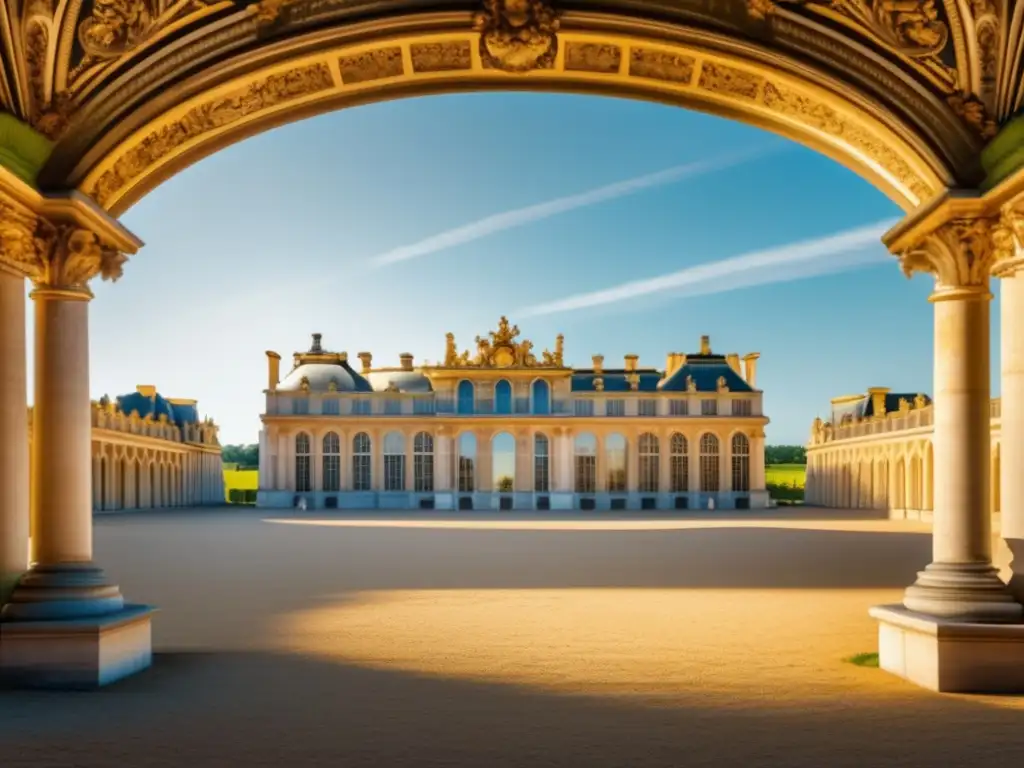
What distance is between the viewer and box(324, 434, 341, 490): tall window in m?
62.4

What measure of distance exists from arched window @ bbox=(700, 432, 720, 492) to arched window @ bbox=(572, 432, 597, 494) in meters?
6.73

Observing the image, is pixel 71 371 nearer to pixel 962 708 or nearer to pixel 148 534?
pixel 962 708

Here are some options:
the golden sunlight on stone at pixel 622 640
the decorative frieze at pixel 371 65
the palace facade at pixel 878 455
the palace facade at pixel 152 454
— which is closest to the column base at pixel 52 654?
the golden sunlight on stone at pixel 622 640

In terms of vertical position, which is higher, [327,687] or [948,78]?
[948,78]

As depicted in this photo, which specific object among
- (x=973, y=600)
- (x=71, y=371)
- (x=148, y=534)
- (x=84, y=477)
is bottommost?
(x=148, y=534)

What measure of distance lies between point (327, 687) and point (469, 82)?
16.7 feet

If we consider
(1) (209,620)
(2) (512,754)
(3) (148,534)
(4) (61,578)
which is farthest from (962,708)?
(3) (148,534)

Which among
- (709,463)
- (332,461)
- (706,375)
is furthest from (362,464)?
(706,375)

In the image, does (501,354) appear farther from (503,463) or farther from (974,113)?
(974,113)

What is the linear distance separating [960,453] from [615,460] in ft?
180

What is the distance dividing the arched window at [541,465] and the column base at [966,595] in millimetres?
54133

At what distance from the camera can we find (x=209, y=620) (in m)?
11.6

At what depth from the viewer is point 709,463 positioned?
62.3 meters

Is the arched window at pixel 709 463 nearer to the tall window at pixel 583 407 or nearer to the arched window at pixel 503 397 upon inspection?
the tall window at pixel 583 407
